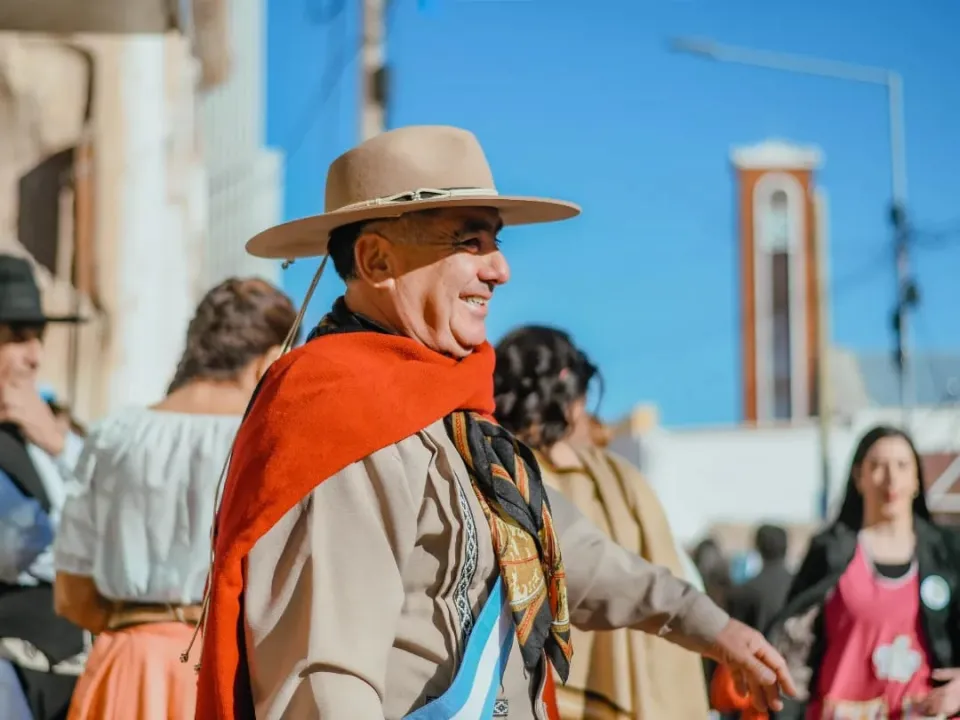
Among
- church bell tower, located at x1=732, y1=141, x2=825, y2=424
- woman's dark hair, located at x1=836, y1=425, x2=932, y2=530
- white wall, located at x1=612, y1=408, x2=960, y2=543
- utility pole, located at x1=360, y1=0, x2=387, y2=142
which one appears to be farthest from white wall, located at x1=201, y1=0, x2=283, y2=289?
church bell tower, located at x1=732, y1=141, x2=825, y2=424

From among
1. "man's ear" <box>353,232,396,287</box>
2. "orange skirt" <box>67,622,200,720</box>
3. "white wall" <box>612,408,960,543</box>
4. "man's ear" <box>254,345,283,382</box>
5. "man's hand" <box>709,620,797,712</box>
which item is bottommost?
"white wall" <box>612,408,960,543</box>

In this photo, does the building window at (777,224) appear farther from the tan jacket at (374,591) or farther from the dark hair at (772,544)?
the tan jacket at (374,591)

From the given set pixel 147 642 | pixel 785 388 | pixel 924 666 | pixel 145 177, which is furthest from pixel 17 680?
pixel 785 388

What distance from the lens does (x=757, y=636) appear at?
10.1 feet

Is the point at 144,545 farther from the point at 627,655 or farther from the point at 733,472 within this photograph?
the point at 733,472

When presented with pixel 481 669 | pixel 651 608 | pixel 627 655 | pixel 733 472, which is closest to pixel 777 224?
pixel 733 472

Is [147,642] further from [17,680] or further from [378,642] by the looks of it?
[378,642]

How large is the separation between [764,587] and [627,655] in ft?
20.5

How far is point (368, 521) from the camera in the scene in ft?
7.93

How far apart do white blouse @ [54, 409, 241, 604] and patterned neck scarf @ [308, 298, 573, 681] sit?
140 centimetres

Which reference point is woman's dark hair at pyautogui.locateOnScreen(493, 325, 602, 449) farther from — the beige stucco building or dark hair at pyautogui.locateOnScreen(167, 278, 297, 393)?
the beige stucco building

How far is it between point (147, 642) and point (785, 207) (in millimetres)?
68248

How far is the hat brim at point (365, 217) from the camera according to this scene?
2.71 metres

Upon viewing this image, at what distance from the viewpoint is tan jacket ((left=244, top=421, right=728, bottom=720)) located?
2.31m
